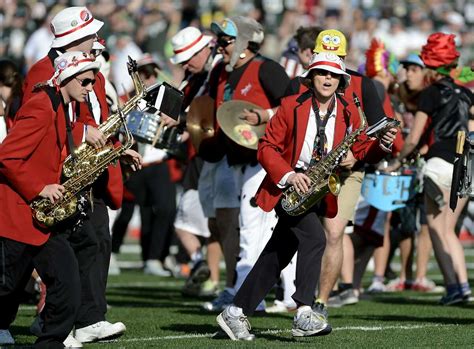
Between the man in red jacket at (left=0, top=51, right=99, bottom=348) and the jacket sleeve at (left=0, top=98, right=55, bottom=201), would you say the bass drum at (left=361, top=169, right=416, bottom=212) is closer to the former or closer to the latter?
the man in red jacket at (left=0, top=51, right=99, bottom=348)

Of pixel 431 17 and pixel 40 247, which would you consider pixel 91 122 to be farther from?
pixel 431 17

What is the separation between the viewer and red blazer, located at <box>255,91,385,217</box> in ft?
29.6

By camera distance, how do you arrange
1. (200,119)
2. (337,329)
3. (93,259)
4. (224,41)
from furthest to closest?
1. (200,119)
2. (224,41)
3. (337,329)
4. (93,259)

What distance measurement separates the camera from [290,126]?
9156mm

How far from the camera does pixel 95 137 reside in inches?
331

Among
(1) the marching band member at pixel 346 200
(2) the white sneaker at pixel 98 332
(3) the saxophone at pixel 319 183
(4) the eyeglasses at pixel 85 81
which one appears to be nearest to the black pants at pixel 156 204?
(1) the marching band member at pixel 346 200

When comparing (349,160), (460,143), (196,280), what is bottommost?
(196,280)

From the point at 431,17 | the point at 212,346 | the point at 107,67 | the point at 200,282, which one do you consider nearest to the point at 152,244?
the point at 200,282

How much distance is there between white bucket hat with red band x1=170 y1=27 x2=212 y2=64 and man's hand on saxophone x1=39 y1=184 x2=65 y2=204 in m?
4.38

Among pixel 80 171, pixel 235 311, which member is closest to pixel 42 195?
pixel 80 171

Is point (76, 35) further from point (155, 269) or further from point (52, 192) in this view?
point (155, 269)

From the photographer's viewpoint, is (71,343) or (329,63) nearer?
(71,343)

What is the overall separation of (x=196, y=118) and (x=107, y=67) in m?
1.09

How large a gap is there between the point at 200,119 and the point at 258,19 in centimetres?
1230
